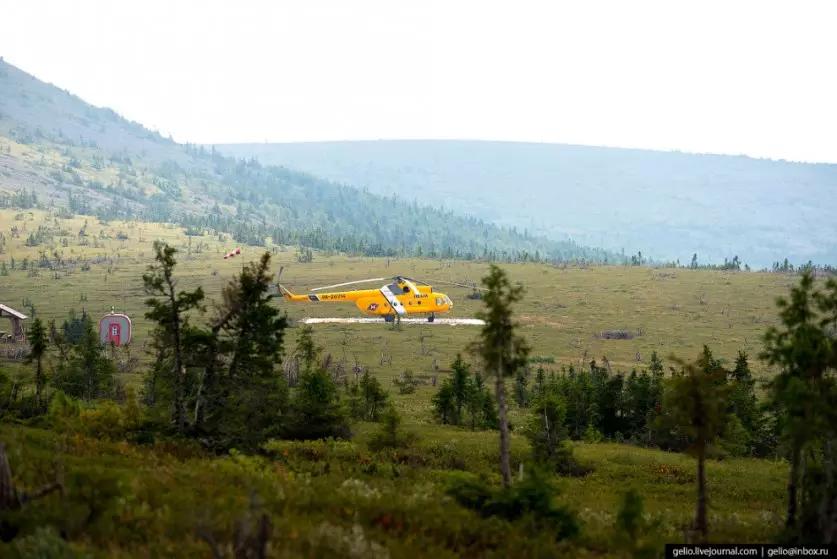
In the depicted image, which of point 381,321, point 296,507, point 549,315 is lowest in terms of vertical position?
point 381,321

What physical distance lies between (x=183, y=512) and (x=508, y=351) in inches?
464

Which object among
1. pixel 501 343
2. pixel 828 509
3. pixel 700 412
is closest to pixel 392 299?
pixel 501 343

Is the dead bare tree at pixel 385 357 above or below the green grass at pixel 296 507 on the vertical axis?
below

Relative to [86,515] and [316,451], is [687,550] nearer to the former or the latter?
[86,515]

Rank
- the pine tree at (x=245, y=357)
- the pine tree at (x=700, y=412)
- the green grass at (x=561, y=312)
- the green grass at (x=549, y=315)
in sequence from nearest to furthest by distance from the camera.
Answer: the pine tree at (x=700, y=412) → the pine tree at (x=245, y=357) → the green grass at (x=549, y=315) → the green grass at (x=561, y=312)

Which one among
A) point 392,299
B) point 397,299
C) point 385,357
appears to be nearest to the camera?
point 385,357

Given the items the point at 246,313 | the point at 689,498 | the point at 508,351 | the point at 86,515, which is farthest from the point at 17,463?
the point at 689,498

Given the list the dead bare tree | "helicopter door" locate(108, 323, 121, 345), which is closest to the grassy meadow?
the dead bare tree

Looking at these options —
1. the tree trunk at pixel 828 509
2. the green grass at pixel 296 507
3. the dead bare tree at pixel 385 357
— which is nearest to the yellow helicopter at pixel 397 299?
the dead bare tree at pixel 385 357

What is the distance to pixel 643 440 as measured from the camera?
60.4m

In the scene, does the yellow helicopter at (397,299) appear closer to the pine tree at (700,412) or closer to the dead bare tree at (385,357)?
the dead bare tree at (385,357)

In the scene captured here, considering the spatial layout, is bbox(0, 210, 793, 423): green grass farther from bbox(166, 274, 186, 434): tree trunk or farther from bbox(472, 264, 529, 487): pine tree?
bbox(472, 264, 529, 487): pine tree

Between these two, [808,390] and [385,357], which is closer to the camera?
[808,390]

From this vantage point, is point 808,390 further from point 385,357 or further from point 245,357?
point 385,357
